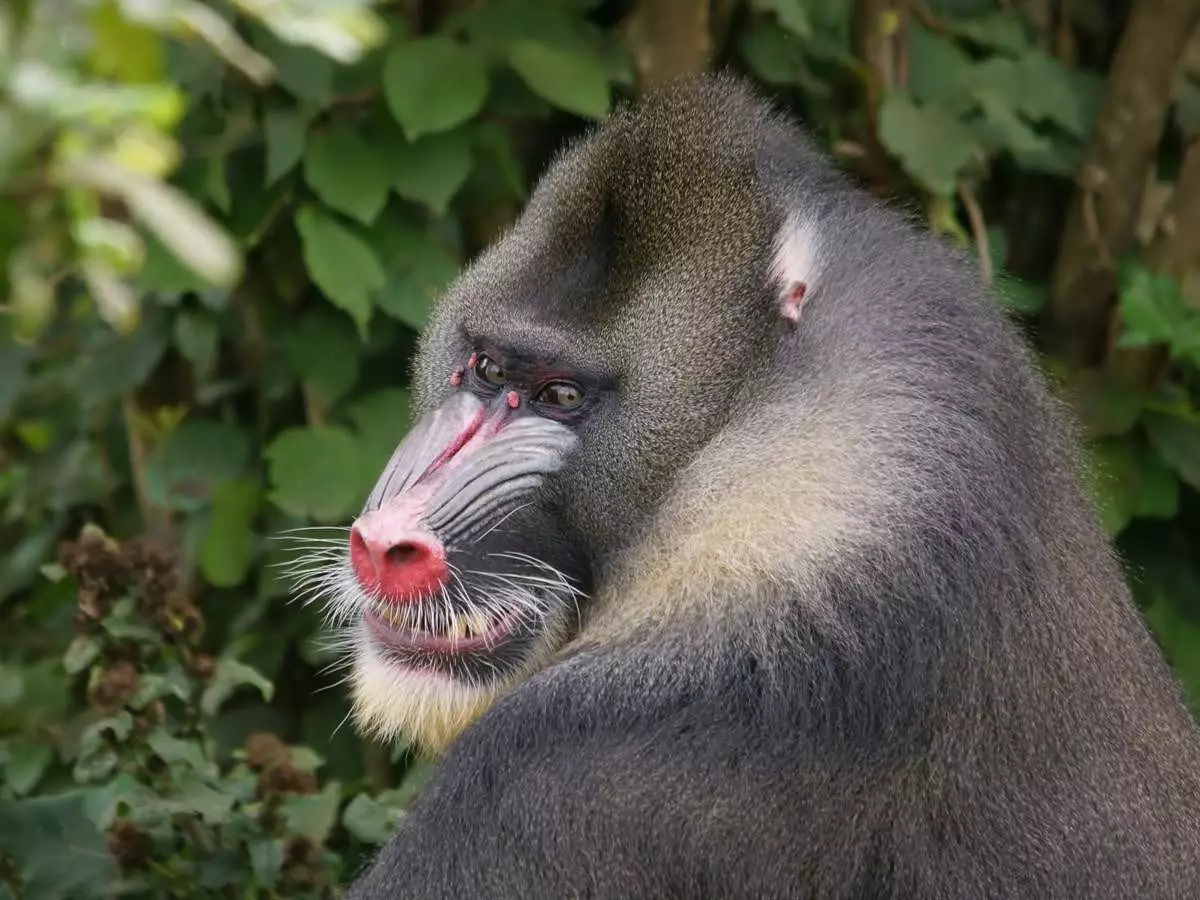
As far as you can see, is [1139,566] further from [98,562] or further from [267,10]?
[267,10]

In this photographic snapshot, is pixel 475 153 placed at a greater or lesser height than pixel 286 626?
greater

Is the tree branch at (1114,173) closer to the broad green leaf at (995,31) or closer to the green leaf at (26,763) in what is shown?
the broad green leaf at (995,31)

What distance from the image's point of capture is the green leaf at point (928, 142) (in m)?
4.73

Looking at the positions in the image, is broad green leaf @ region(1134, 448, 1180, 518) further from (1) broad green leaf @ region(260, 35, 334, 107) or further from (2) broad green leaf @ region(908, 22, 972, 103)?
(1) broad green leaf @ region(260, 35, 334, 107)

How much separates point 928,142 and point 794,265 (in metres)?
1.74

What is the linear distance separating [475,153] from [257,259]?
0.62m

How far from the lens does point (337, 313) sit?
4.83m

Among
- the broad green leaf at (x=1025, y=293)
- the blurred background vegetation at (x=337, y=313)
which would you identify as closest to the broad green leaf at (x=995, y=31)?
the blurred background vegetation at (x=337, y=313)

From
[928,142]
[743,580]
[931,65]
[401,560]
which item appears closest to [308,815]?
[401,560]

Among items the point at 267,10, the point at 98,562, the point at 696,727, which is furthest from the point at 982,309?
the point at 98,562

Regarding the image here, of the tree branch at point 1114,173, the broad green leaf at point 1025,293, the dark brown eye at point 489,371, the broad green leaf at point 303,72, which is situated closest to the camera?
the dark brown eye at point 489,371

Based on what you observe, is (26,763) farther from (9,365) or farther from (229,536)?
(9,365)

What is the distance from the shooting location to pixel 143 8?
2213mm

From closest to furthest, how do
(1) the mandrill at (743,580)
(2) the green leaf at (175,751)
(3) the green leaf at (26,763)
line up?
(1) the mandrill at (743,580)
(2) the green leaf at (175,751)
(3) the green leaf at (26,763)
